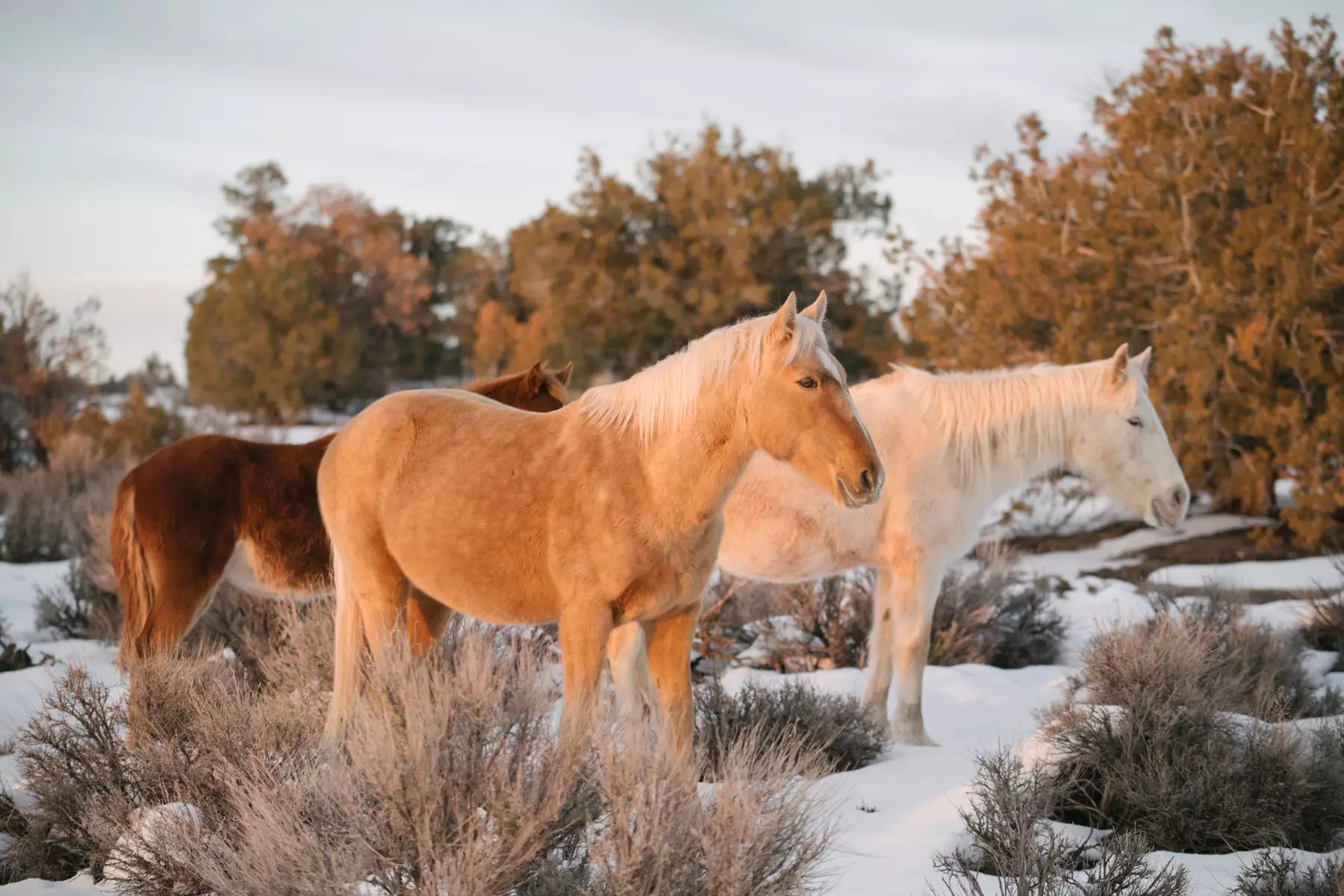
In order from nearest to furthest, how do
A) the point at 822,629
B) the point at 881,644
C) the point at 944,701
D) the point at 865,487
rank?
the point at 865,487, the point at 881,644, the point at 944,701, the point at 822,629

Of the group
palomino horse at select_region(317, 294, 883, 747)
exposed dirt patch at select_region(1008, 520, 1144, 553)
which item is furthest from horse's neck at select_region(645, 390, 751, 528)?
exposed dirt patch at select_region(1008, 520, 1144, 553)

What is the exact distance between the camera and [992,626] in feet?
28.3

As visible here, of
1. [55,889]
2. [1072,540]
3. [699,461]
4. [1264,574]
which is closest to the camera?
[699,461]

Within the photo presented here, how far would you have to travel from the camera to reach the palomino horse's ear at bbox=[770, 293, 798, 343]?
3529 mm

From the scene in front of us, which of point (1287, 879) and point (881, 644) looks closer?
point (1287, 879)

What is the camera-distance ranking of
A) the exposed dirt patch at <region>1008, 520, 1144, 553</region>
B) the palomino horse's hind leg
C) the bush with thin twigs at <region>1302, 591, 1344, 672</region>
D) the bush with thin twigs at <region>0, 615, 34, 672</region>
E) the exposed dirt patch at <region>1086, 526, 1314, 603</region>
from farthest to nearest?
the exposed dirt patch at <region>1008, 520, 1144, 553</region> → the exposed dirt patch at <region>1086, 526, 1314, 603</region> → the bush with thin twigs at <region>1302, 591, 1344, 672</region> → the bush with thin twigs at <region>0, 615, 34, 672</region> → the palomino horse's hind leg

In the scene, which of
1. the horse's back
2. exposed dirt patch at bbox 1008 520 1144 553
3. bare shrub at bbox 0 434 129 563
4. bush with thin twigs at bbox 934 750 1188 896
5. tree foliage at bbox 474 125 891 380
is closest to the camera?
bush with thin twigs at bbox 934 750 1188 896

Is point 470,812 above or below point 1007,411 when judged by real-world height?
below

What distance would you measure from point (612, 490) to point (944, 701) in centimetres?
415

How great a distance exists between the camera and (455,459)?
412 centimetres

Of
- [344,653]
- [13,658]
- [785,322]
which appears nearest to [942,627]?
[344,653]

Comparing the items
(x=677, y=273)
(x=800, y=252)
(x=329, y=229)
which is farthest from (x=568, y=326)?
(x=329, y=229)

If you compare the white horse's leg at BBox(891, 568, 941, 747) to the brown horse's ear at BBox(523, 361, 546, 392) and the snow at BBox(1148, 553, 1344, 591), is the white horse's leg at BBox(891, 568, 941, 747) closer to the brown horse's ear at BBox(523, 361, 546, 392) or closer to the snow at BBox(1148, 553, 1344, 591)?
the brown horse's ear at BBox(523, 361, 546, 392)

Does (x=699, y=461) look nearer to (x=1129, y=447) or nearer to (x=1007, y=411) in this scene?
(x=1007, y=411)
